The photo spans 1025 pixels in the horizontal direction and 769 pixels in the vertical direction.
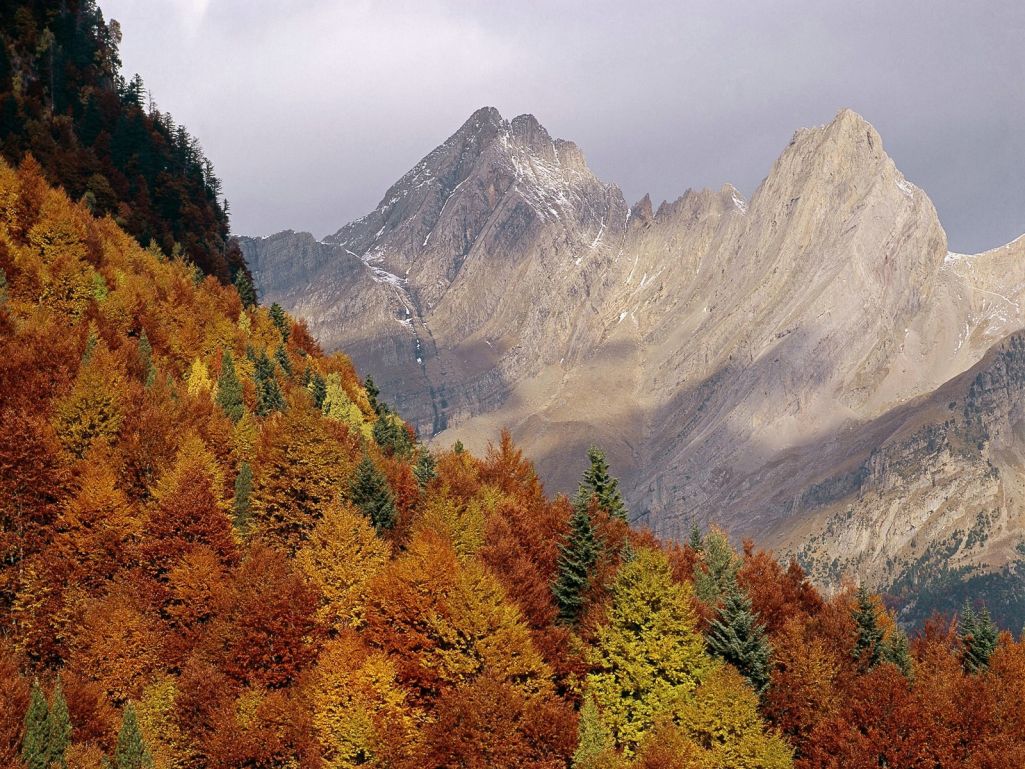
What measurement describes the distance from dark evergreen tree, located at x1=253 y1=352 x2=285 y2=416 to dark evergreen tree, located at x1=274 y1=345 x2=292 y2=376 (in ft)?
28.4

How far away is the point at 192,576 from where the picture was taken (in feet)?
183

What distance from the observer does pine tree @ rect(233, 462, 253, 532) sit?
209 feet

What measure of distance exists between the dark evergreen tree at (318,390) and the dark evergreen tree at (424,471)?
14359mm

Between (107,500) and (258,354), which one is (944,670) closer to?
(107,500)

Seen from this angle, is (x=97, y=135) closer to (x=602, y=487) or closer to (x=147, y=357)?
(x=147, y=357)

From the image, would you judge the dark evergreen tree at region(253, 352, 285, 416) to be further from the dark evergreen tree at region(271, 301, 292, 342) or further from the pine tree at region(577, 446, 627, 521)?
the dark evergreen tree at region(271, 301, 292, 342)

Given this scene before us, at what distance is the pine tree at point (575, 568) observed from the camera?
2547 inches

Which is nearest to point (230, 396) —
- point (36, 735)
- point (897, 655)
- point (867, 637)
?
point (36, 735)

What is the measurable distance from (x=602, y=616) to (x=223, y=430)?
30.1 meters

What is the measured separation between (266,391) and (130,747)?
4727 cm

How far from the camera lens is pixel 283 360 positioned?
109312 millimetres

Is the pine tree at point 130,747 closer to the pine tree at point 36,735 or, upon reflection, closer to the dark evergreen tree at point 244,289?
the pine tree at point 36,735

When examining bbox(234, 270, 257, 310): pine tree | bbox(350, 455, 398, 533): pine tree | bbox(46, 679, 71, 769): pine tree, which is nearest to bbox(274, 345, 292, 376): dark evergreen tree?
bbox(234, 270, 257, 310): pine tree

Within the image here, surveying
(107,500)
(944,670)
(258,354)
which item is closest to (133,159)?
(258,354)
